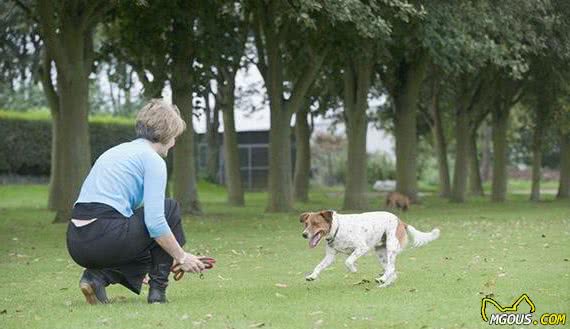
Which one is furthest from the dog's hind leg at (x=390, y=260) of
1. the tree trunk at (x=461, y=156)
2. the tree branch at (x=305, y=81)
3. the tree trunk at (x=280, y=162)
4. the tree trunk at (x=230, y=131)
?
the tree trunk at (x=461, y=156)

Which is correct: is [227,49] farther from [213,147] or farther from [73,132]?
[213,147]

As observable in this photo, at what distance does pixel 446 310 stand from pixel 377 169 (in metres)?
52.1

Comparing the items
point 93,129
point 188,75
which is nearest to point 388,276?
point 188,75

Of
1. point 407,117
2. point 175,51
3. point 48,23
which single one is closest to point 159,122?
point 48,23

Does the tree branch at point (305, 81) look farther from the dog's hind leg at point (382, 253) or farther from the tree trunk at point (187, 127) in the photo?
the dog's hind leg at point (382, 253)

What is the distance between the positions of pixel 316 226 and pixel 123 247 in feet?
7.45

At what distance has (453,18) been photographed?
86.4ft

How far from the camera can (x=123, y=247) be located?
852cm

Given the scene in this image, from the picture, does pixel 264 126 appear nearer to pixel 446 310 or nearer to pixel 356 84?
pixel 356 84

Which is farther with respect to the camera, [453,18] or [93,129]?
[93,129]

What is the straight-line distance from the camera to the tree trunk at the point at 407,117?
109 ft

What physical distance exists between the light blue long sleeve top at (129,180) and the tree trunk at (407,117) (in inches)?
986

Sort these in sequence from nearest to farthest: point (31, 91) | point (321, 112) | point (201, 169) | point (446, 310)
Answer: point (446, 310) < point (321, 112) < point (201, 169) < point (31, 91)

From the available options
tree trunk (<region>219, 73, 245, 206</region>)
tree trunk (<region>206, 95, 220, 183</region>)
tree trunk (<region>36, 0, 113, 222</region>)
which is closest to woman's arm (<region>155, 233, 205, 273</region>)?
tree trunk (<region>36, 0, 113, 222</region>)
